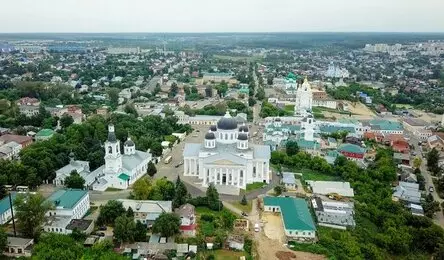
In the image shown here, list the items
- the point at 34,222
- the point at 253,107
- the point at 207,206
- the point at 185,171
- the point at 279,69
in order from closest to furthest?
the point at 34,222
the point at 207,206
the point at 185,171
the point at 253,107
the point at 279,69

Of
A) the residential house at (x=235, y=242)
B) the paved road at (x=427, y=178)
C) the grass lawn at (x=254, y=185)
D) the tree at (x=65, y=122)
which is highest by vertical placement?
the tree at (x=65, y=122)

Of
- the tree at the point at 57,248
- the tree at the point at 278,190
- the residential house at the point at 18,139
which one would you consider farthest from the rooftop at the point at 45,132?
the tree at the point at 278,190

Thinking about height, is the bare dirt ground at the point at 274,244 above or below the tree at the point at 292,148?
below

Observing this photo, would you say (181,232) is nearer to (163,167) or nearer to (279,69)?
(163,167)

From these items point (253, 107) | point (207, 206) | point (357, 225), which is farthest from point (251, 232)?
point (253, 107)

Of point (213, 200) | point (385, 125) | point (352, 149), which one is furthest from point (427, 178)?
point (213, 200)

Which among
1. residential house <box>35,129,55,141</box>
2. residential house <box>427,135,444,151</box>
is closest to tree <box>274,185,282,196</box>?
residential house <box>427,135,444,151</box>

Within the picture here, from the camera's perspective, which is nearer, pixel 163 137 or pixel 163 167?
pixel 163 167

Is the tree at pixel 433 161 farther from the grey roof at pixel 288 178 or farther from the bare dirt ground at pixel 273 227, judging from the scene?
the bare dirt ground at pixel 273 227
